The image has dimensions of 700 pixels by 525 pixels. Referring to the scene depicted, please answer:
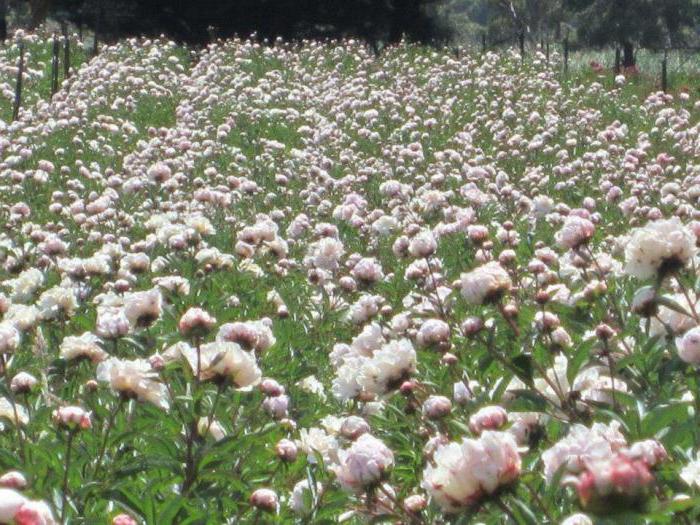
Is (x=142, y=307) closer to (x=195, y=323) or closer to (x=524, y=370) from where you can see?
(x=195, y=323)

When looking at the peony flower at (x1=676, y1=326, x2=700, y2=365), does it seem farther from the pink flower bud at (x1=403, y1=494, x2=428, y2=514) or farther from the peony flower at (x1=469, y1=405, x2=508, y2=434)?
the pink flower bud at (x1=403, y1=494, x2=428, y2=514)

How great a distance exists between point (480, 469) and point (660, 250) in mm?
921

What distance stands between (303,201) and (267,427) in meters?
6.00

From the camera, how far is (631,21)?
49.4 m

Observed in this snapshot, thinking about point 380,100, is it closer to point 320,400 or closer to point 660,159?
point 660,159

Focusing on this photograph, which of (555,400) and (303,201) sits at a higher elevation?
(555,400)

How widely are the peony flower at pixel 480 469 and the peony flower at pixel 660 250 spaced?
87 centimetres

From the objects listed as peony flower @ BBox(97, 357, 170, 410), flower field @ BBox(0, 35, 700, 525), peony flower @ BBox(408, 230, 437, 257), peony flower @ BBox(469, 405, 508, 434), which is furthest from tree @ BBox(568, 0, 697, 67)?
peony flower @ BBox(469, 405, 508, 434)

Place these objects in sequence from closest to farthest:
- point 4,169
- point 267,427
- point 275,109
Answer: point 267,427 → point 4,169 → point 275,109

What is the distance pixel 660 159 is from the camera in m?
7.75

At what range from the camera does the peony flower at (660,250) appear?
7.07 ft

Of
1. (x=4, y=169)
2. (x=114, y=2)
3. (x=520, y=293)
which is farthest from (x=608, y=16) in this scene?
(x=520, y=293)

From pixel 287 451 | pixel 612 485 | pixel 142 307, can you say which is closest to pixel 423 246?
pixel 142 307

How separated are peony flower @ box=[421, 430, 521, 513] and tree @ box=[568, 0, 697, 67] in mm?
48806
